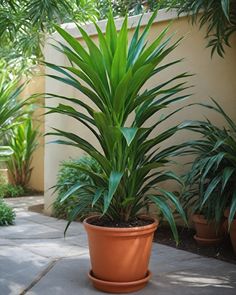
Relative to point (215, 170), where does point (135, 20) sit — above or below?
above

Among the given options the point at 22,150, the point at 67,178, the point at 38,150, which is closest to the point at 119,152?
the point at 67,178

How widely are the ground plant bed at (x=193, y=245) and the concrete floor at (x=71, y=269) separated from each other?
0.40 feet

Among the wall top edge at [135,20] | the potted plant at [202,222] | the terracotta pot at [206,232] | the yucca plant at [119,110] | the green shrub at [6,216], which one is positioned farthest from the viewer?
the green shrub at [6,216]

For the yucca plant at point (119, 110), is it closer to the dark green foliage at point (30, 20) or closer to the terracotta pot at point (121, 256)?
the terracotta pot at point (121, 256)

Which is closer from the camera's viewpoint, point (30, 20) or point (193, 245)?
point (193, 245)

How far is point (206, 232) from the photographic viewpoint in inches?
177

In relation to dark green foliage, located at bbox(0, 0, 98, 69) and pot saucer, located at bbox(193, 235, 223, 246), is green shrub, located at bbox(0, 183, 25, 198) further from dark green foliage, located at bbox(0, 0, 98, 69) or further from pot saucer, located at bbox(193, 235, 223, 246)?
pot saucer, located at bbox(193, 235, 223, 246)

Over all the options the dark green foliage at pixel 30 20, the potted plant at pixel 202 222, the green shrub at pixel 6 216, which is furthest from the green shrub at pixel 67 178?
the dark green foliage at pixel 30 20

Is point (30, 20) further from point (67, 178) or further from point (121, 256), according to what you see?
point (121, 256)

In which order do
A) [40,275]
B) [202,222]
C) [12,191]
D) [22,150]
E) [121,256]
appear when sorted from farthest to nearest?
[22,150] < [12,191] < [202,222] < [40,275] < [121,256]

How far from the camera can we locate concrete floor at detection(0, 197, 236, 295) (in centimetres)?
338

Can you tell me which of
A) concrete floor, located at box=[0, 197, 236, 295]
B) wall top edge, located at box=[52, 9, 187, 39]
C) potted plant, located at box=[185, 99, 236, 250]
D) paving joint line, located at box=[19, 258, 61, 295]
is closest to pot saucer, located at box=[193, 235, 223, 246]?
potted plant, located at box=[185, 99, 236, 250]

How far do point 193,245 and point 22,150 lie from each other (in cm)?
469

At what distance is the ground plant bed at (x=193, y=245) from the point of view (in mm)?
4277
